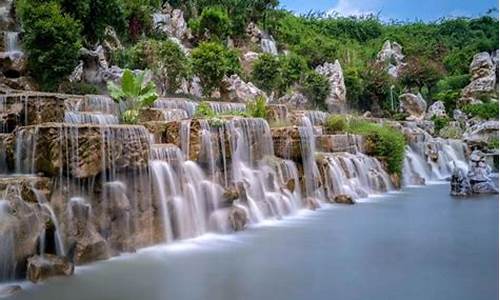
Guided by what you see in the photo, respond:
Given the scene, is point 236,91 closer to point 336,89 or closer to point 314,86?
point 314,86

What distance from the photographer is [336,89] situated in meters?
26.1

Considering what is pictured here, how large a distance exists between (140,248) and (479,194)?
746cm

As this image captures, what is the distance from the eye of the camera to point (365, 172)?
11281 millimetres

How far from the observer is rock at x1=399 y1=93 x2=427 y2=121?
27.5 meters

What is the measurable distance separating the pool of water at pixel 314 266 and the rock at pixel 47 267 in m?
0.09

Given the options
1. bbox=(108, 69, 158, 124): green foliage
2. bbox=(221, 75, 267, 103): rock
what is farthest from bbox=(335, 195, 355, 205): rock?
bbox=(221, 75, 267, 103): rock

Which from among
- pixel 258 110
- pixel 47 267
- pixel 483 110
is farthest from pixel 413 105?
pixel 47 267

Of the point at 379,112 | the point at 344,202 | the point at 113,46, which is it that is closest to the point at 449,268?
the point at 344,202

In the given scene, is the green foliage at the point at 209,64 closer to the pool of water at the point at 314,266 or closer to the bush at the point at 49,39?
the bush at the point at 49,39

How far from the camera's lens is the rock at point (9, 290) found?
403 cm

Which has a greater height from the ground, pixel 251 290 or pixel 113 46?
pixel 113 46

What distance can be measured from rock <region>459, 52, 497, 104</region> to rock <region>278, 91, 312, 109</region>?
9250 mm

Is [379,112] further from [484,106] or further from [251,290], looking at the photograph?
[251,290]

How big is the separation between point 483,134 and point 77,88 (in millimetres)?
14520
